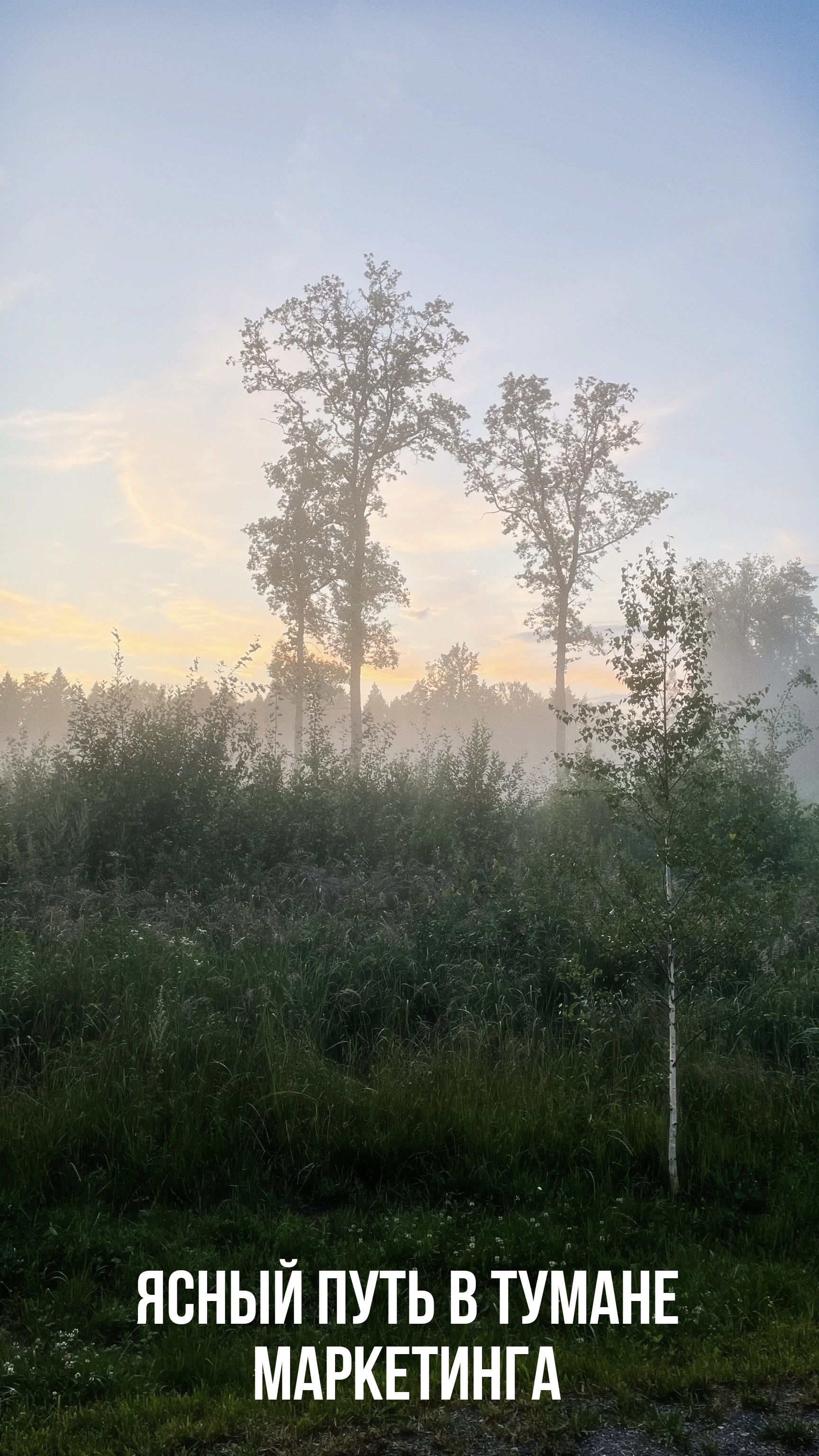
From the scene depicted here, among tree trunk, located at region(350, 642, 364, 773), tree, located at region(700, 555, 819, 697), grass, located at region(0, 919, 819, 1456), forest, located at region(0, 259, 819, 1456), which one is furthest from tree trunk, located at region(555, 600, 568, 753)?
tree, located at region(700, 555, 819, 697)

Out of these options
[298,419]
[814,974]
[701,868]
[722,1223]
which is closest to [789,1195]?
[722,1223]

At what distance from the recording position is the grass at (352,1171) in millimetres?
4324

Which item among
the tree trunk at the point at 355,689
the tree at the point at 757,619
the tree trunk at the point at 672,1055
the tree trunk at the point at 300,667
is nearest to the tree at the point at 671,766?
the tree trunk at the point at 672,1055

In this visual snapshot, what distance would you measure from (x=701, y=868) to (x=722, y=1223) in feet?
7.51

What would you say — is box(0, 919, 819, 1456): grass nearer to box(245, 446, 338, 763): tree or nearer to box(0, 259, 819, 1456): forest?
box(0, 259, 819, 1456): forest

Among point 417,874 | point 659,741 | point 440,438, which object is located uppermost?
point 440,438

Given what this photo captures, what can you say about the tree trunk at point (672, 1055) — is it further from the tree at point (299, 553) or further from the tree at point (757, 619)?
the tree at point (757, 619)

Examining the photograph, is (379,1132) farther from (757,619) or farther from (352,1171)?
(757,619)

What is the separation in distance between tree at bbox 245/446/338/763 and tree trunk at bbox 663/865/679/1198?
25.8 meters

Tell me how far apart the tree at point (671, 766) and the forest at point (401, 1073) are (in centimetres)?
3

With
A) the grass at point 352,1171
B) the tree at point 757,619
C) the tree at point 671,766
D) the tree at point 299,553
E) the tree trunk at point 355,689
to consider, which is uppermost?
the tree at point 757,619

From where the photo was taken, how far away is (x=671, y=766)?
6.91 metres

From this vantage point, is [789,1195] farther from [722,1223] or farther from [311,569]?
[311,569]

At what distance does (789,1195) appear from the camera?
19.4ft
